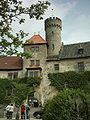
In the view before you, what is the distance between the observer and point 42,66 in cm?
4584

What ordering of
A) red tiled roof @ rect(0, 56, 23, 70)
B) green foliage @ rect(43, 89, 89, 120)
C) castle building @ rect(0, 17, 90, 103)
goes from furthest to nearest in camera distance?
red tiled roof @ rect(0, 56, 23, 70)
castle building @ rect(0, 17, 90, 103)
green foliage @ rect(43, 89, 89, 120)

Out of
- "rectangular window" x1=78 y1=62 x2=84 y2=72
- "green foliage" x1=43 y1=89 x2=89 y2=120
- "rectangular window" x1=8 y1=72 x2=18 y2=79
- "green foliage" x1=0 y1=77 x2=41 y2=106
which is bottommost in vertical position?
"green foliage" x1=43 y1=89 x2=89 y2=120

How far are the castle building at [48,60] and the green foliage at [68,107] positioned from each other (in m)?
28.3

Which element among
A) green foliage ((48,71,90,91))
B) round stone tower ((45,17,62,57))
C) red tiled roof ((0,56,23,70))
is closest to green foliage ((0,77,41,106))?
red tiled roof ((0,56,23,70))

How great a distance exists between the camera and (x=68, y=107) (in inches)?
558

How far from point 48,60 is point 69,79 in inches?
227

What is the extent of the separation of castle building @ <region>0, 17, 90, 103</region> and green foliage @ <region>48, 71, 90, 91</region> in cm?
99

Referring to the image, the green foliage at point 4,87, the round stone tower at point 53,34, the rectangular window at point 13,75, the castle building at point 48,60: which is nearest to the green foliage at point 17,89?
the green foliage at point 4,87

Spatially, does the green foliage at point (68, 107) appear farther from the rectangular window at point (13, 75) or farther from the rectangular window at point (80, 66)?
the rectangular window at point (13, 75)

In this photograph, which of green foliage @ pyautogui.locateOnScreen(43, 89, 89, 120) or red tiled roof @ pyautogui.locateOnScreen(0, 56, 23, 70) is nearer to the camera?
green foliage @ pyautogui.locateOnScreen(43, 89, 89, 120)

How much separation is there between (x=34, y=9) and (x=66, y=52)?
109 ft

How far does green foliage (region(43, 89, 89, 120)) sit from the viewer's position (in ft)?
46.0

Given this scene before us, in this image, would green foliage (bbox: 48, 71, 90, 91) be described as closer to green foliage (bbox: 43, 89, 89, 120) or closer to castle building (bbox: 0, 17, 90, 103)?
castle building (bbox: 0, 17, 90, 103)

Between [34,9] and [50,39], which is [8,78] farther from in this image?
[34,9]
